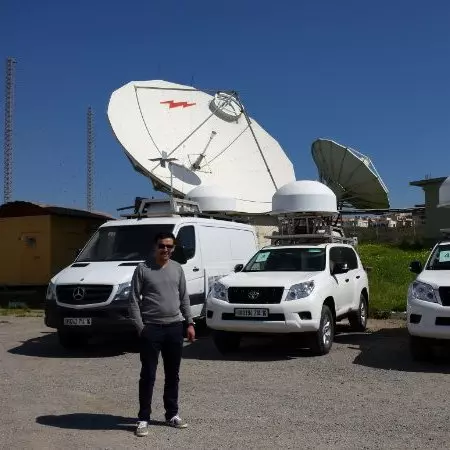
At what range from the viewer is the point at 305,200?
50.7 feet

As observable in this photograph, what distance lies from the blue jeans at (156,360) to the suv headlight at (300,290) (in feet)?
13.1

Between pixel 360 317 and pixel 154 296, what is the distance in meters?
7.64

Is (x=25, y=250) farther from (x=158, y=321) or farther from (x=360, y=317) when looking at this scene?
(x=158, y=321)

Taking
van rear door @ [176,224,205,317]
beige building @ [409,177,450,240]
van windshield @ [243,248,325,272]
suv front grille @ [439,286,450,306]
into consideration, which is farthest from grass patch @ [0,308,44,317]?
beige building @ [409,177,450,240]

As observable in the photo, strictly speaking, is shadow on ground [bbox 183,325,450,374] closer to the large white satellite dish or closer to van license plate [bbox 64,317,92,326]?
van license plate [bbox 64,317,92,326]

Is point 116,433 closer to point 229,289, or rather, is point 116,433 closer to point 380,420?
point 380,420

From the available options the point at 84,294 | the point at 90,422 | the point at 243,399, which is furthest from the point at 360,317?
the point at 90,422

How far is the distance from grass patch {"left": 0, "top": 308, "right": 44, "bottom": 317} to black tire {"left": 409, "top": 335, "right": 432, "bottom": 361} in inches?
421

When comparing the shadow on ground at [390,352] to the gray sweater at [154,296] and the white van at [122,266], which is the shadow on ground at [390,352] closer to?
the white van at [122,266]

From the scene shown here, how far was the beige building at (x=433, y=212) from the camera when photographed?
33.4m

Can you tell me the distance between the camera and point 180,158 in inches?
942

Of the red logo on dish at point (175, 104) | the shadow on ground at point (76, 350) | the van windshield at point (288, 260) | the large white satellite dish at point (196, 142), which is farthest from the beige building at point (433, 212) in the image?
the shadow on ground at point (76, 350)

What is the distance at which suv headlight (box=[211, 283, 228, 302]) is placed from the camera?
390 inches

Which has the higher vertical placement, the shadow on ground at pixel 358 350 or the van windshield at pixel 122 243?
the van windshield at pixel 122 243
